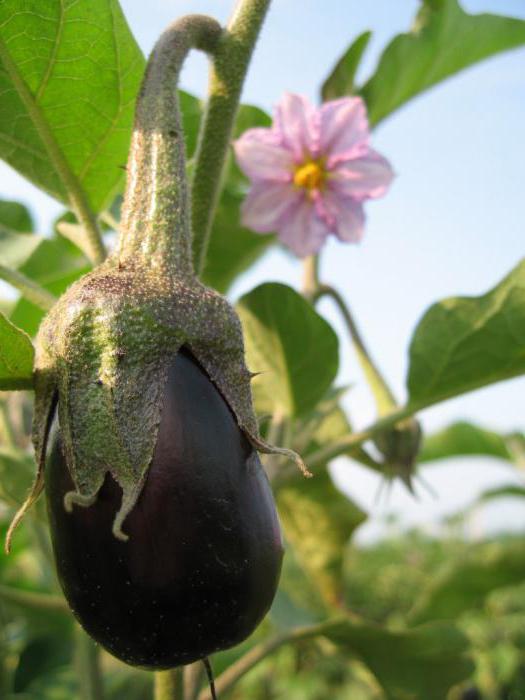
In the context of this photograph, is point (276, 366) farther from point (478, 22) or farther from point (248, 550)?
point (478, 22)

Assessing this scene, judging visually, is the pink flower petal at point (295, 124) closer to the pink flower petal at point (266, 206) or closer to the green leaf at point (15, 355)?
the pink flower petal at point (266, 206)

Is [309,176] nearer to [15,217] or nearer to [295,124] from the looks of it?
[295,124]

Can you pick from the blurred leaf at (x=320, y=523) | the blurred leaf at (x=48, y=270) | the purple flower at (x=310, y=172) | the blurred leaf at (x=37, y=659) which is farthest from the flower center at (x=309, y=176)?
the blurred leaf at (x=37, y=659)

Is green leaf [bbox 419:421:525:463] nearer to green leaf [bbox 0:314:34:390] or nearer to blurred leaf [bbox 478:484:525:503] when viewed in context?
blurred leaf [bbox 478:484:525:503]

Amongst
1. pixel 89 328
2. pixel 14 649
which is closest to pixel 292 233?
pixel 89 328

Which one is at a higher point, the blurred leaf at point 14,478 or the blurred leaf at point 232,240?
the blurred leaf at point 232,240

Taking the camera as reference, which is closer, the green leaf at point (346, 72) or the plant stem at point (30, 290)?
the plant stem at point (30, 290)

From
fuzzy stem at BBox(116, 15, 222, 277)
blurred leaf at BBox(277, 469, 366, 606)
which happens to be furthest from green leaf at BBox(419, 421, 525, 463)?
Result: fuzzy stem at BBox(116, 15, 222, 277)
